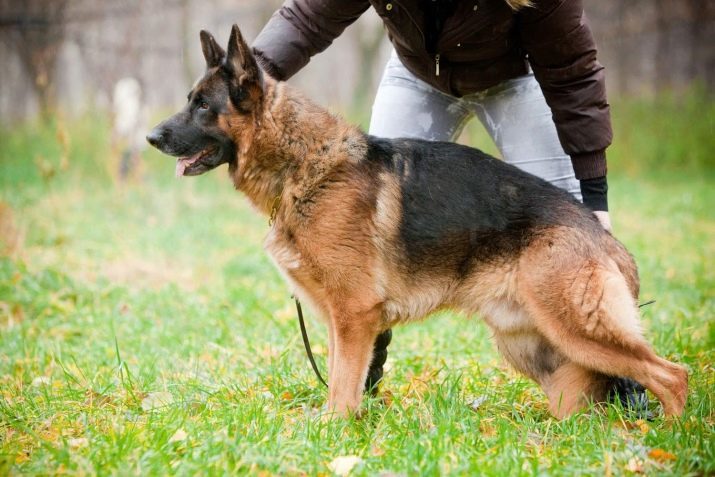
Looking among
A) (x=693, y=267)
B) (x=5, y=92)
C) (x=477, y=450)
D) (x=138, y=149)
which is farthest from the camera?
(x=5, y=92)

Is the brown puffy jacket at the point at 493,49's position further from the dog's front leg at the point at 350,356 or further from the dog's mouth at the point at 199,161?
the dog's front leg at the point at 350,356

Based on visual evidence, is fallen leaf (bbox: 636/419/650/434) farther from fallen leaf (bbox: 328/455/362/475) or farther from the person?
fallen leaf (bbox: 328/455/362/475)

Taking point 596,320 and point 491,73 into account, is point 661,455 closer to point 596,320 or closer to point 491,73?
point 596,320

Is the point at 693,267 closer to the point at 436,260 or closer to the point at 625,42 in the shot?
the point at 436,260

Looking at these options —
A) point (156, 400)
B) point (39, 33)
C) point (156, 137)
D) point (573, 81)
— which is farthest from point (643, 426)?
point (39, 33)

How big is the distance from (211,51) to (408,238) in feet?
4.50

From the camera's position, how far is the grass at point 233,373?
2578 mm

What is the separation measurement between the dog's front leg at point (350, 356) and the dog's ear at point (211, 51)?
1.41 m

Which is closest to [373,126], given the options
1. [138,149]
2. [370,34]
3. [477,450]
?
[477,450]

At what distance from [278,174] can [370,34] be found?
45.8 ft

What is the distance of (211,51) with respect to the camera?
124 inches

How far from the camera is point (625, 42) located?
54.4 feet

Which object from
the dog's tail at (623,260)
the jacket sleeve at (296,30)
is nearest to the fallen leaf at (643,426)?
the dog's tail at (623,260)

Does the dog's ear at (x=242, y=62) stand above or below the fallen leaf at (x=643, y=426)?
above
